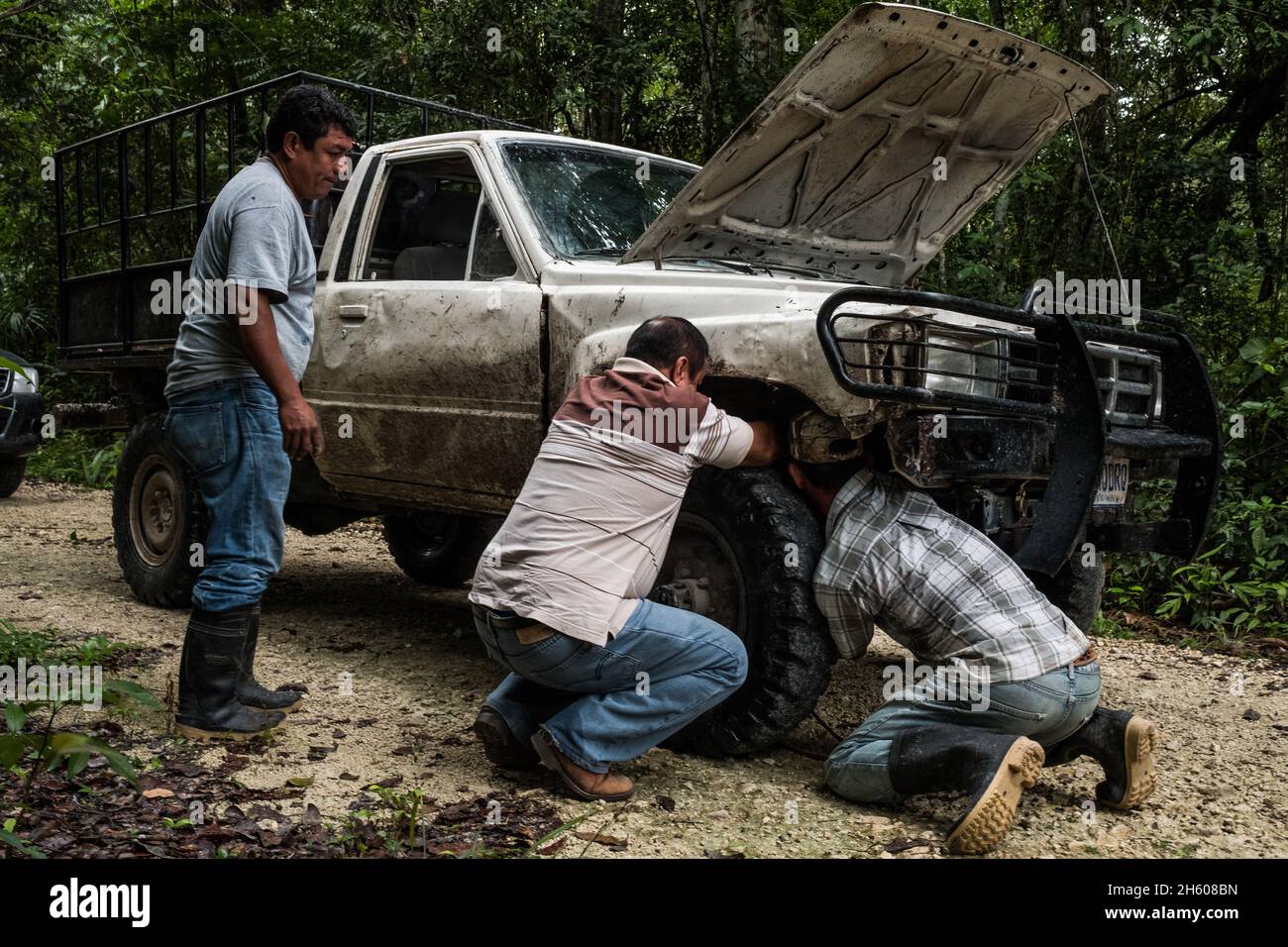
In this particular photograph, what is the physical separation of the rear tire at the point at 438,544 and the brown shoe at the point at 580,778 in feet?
10.4

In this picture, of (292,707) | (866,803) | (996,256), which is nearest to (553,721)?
(866,803)

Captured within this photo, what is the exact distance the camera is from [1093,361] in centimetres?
378

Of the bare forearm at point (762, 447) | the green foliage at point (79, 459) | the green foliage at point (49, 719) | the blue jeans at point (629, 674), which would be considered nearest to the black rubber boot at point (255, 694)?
the green foliage at point (49, 719)

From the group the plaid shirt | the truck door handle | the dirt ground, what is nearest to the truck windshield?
the truck door handle

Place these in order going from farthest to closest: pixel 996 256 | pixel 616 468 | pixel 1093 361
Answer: pixel 996 256
pixel 1093 361
pixel 616 468

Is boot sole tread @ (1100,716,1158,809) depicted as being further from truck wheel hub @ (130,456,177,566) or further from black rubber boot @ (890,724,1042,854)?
truck wheel hub @ (130,456,177,566)

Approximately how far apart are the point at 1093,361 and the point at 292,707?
9.16 ft

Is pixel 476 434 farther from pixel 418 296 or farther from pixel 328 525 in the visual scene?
pixel 328 525

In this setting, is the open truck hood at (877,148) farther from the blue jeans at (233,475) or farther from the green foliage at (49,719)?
the green foliage at (49,719)

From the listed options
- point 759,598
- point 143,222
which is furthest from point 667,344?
point 143,222

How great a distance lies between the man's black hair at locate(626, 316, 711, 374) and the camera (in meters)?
3.30

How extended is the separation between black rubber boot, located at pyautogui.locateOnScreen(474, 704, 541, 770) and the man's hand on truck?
0.94 metres

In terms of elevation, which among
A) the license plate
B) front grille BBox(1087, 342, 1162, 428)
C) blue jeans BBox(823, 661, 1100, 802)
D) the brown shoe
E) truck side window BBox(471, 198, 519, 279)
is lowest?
the brown shoe

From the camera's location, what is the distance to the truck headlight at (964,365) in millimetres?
3455
